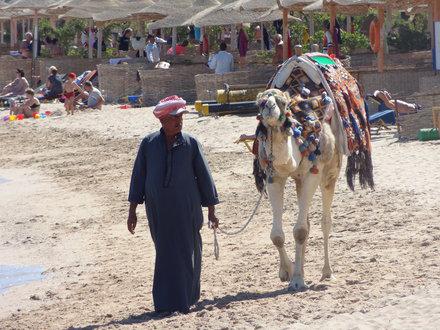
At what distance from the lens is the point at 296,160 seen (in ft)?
27.5

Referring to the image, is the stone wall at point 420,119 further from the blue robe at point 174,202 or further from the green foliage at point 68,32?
the green foliage at point 68,32

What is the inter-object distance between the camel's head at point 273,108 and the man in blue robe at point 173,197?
0.49 meters

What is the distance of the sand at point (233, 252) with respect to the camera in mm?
7754

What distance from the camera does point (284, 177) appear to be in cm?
853

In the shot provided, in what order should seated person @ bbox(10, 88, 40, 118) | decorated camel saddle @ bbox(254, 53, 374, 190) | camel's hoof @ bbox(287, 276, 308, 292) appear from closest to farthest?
decorated camel saddle @ bbox(254, 53, 374, 190) < camel's hoof @ bbox(287, 276, 308, 292) < seated person @ bbox(10, 88, 40, 118)

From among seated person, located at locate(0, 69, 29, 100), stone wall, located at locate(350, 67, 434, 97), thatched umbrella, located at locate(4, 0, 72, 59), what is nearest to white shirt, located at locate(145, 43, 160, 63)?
seated person, located at locate(0, 69, 29, 100)

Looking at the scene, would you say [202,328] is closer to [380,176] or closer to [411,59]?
[380,176]

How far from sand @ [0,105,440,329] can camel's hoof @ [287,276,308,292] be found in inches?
3.5

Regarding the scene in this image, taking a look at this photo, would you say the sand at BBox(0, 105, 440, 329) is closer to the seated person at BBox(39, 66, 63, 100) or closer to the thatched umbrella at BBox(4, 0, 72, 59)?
the seated person at BBox(39, 66, 63, 100)

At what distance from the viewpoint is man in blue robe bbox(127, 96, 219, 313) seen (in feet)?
26.0

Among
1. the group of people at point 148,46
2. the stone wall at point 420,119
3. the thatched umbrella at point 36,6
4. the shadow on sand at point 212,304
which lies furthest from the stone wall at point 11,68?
the shadow on sand at point 212,304

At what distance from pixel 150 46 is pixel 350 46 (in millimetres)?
4996

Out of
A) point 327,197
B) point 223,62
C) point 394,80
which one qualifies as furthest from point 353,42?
point 327,197

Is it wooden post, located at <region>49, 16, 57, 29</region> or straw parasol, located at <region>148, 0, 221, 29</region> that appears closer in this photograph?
straw parasol, located at <region>148, 0, 221, 29</region>
